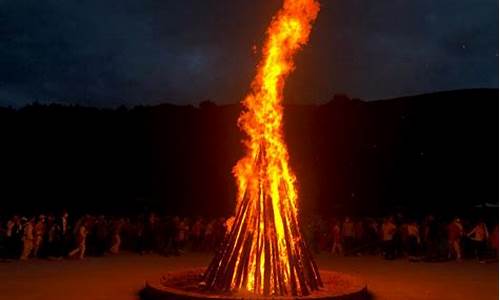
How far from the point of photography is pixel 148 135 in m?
33.9

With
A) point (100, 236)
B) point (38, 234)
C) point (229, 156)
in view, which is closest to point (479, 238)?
point (100, 236)

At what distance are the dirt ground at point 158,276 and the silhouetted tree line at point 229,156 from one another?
12169 mm

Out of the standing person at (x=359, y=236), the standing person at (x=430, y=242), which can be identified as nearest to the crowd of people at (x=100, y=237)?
the standing person at (x=359, y=236)

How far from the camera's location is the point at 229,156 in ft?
108

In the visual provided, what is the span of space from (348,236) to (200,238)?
18.2 feet

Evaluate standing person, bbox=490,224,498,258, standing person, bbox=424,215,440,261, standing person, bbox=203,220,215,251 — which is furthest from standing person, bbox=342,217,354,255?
standing person, bbox=203,220,215,251

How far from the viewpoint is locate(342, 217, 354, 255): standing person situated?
66.0 ft

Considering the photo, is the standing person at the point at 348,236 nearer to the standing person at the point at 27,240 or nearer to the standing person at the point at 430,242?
the standing person at the point at 430,242

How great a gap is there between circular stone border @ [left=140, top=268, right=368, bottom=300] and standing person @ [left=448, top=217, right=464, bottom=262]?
6636 millimetres

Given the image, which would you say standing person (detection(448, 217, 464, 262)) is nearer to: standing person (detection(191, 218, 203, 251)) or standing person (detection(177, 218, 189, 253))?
standing person (detection(191, 218, 203, 251))

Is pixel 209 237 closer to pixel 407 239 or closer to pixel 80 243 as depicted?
pixel 80 243

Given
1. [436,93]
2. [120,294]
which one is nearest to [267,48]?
[120,294]

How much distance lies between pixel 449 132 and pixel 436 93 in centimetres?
330

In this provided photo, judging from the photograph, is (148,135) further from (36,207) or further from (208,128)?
(36,207)
